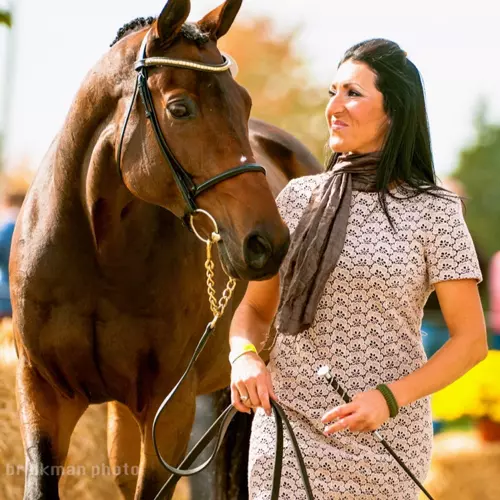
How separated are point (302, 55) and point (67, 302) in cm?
2416

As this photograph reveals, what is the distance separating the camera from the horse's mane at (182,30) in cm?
334

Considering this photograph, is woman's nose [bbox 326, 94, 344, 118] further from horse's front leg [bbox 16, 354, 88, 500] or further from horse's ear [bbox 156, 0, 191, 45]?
horse's front leg [bbox 16, 354, 88, 500]

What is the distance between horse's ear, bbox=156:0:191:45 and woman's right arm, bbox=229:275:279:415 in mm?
910

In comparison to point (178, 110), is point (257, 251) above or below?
below

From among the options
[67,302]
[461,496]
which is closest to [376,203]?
[67,302]

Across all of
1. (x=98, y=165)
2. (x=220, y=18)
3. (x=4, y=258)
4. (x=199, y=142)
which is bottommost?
(x=199, y=142)

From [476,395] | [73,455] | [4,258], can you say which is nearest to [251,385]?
[73,455]

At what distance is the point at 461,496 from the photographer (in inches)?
261

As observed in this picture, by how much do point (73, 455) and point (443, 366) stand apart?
327cm

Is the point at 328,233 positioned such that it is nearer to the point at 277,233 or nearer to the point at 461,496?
the point at 277,233

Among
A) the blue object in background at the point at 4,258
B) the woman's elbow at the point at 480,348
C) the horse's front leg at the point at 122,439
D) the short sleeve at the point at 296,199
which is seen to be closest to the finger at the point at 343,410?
the woman's elbow at the point at 480,348

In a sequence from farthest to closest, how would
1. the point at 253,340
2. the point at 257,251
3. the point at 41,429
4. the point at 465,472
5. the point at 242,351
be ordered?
the point at 465,472 < the point at 41,429 < the point at 257,251 < the point at 253,340 < the point at 242,351

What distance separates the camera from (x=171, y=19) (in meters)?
3.26

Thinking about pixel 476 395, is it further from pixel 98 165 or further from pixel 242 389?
pixel 242 389
